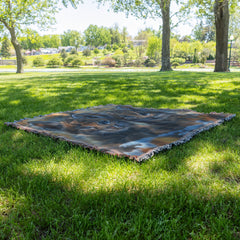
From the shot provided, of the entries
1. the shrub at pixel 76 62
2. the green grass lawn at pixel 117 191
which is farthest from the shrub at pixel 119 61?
the green grass lawn at pixel 117 191

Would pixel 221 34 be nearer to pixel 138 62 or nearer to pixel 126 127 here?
pixel 126 127

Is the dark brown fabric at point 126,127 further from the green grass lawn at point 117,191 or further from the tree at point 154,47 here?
the tree at point 154,47

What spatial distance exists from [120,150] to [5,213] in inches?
47.7

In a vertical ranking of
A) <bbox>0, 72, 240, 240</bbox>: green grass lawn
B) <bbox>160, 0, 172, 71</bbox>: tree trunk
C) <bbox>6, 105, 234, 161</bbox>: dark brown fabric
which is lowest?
<bbox>0, 72, 240, 240</bbox>: green grass lawn

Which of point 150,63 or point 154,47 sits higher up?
point 154,47

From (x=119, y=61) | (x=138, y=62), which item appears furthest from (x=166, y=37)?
(x=119, y=61)

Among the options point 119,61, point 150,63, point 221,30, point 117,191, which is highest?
point 221,30

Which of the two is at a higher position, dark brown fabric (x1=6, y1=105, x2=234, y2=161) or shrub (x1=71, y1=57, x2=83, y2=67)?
shrub (x1=71, y1=57, x2=83, y2=67)

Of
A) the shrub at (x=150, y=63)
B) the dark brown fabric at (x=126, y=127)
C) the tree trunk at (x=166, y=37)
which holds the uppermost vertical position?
the tree trunk at (x=166, y=37)

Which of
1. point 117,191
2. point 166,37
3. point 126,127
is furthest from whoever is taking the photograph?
point 166,37

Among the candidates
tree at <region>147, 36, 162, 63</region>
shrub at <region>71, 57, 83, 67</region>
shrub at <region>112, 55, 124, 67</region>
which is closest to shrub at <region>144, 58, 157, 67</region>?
shrub at <region>112, 55, 124, 67</region>

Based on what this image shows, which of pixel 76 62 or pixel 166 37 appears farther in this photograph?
pixel 76 62

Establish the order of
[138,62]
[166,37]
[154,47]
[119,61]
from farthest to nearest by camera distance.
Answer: [154,47]
[138,62]
[119,61]
[166,37]

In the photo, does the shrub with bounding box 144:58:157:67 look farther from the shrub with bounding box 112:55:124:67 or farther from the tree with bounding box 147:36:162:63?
the tree with bounding box 147:36:162:63
